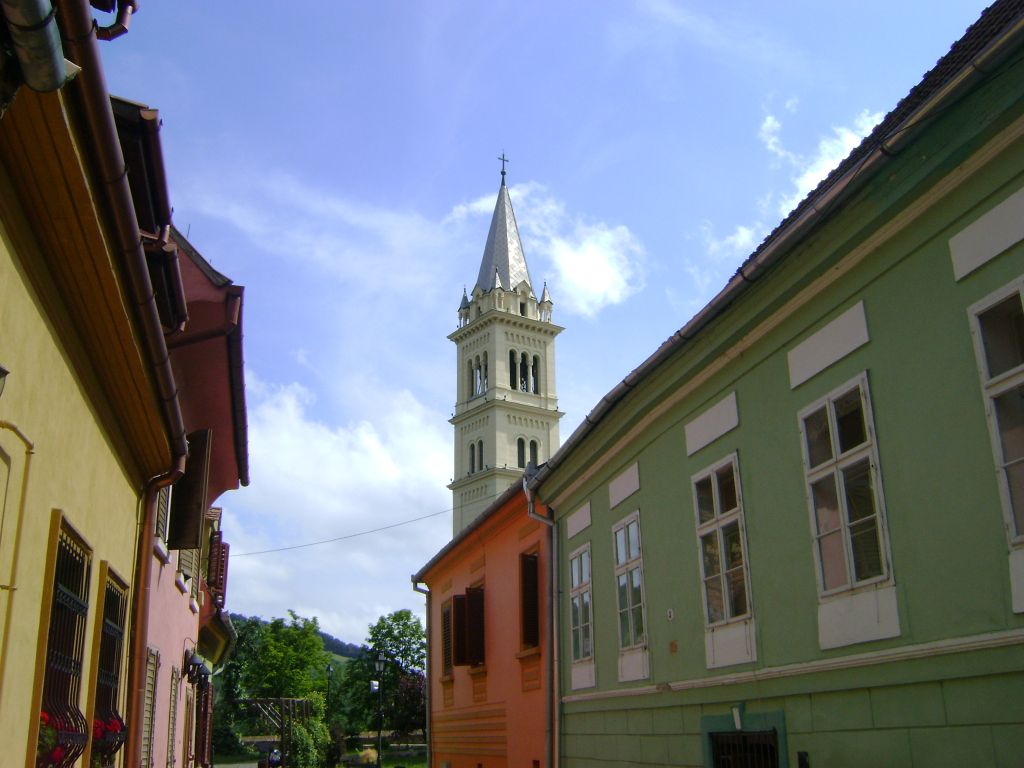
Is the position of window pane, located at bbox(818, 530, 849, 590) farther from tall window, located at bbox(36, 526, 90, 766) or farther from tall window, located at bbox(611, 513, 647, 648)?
tall window, located at bbox(36, 526, 90, 766)

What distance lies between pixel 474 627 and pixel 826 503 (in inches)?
465

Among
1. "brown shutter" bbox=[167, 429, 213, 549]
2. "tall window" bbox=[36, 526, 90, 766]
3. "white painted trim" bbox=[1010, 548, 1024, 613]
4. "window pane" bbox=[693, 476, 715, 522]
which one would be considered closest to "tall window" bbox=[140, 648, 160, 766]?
"brown shutter" bbox=[167, 429, 213, 549]

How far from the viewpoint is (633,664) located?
37.2ft

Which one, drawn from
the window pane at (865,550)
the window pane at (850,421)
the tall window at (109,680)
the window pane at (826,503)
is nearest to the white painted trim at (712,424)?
the window pane at (826,503)

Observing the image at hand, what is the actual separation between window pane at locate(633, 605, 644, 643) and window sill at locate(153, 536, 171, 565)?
16.0 feet

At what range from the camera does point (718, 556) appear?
9516 millimetres

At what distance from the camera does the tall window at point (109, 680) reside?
25.4ft

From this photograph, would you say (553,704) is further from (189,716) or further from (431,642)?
(431,642)

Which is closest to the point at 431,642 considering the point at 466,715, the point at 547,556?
the point at 466,715

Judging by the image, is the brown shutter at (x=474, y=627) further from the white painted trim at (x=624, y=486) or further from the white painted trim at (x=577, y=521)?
the white painted trim at (x=624, y=486)

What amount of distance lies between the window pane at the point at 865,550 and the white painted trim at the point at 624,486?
429cm

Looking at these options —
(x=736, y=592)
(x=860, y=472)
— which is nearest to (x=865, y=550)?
(x=860, y=472)

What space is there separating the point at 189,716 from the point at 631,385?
11352mm

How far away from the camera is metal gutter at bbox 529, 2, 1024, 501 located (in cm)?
566
